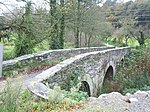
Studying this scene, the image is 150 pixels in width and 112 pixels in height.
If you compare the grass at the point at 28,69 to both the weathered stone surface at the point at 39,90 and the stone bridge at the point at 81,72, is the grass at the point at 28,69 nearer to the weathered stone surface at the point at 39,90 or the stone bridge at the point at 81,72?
the stone bridge at the point at 81,72

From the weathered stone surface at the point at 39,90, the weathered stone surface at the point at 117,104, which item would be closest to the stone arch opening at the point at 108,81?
the weathered stone surface at the point at 117,104

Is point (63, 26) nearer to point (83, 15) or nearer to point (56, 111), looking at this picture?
point (83, 15)

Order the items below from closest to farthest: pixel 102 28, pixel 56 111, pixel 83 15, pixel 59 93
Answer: pixel 56 111, pixel 59 93, pixel 83 15, pixel 102 28

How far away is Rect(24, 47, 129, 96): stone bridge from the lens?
6.50 meters

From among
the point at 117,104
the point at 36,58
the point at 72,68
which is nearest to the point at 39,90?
the point at 117,104

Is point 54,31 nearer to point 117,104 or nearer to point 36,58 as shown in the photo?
point 36,58

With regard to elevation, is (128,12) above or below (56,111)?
above

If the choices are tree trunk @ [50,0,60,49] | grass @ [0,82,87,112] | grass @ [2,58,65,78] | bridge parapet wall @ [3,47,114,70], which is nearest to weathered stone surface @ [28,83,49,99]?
grass @ [0,82,87,112]

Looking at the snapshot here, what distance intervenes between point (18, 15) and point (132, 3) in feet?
101

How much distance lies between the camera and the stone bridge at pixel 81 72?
650 cm

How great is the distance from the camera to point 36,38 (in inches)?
491

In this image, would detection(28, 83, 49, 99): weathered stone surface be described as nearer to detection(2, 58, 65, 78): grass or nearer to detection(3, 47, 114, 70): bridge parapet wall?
detection(2, 58, 65, 78): grass

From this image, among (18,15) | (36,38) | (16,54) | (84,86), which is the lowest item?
(84,86)

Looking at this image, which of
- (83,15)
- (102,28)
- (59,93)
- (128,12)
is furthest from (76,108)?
(128,12)
